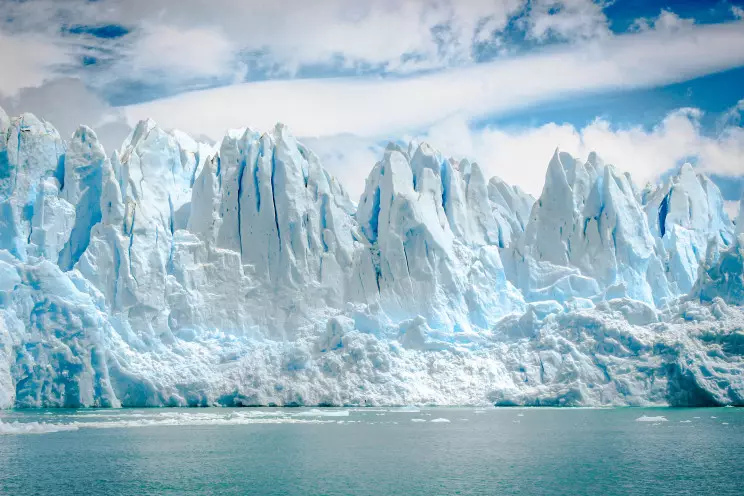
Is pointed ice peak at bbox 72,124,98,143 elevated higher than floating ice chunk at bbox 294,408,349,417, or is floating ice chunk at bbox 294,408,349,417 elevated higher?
pointed ice peak at bbox 72,124,98,143

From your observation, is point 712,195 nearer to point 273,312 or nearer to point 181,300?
point 273,312

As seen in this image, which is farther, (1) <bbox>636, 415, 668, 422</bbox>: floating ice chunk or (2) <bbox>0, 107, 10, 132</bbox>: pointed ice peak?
(2) <bbox>0, 107, 10, 132</bbox>: pointed ice peak

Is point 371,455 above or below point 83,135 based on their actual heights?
below

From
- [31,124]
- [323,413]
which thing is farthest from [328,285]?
[31,124]

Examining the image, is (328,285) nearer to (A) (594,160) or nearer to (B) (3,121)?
(B) (3,121)

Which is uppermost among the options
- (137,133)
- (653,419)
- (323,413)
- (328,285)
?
(137,133)

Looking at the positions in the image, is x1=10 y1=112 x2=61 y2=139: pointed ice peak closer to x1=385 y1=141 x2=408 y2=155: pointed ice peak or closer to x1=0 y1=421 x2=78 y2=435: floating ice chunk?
x1=385 y1=141 x2=408 y2=155: pointed ice peak

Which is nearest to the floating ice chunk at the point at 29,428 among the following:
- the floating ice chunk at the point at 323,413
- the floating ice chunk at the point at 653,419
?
the floating ice chunk at the point at 323,413

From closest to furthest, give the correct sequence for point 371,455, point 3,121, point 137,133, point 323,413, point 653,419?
point 371,455 → point 653,419 → point 323,413 → point 3,121 → point 137,133

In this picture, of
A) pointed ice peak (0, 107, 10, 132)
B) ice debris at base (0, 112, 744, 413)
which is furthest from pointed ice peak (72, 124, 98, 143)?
pointed ice peak (0, 107, 10, 132)
